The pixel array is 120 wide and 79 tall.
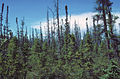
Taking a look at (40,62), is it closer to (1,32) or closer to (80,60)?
(80,60)

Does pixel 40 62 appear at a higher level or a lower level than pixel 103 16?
lower

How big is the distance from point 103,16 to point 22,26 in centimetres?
4372

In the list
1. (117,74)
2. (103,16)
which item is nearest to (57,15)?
(103,16)

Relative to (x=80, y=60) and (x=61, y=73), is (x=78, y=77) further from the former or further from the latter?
(x=61, y=73)

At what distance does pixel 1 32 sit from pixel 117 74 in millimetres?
31417

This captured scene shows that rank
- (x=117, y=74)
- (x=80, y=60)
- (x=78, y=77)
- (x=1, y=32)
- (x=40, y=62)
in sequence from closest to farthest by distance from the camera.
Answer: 1. (x=117, y=74)
2. (x=78, y=77)
3. (x=80, y=60)
4. (x=40, y=62)
5. (x=1, y=32)

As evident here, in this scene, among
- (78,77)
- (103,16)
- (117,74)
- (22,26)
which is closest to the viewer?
(117,74)

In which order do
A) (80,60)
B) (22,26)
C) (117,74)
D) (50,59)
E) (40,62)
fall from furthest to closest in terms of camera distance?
(22,26)
(50,59)
(40,62)
(80,60)
(117,74)

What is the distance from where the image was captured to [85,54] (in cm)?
1795

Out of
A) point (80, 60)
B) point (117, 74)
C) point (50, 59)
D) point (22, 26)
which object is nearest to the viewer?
point (117, 74)

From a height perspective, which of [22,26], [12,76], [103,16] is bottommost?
[12,76]

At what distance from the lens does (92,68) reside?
16.9 metres

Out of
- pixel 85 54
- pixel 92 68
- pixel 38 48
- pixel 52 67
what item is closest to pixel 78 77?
pixel 92 68

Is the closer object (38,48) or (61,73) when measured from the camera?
(61,73)
